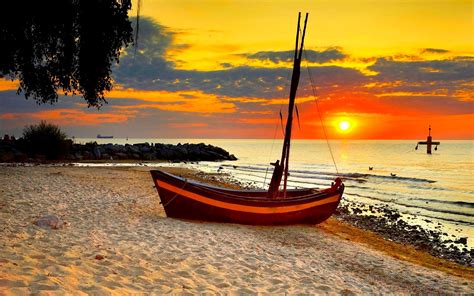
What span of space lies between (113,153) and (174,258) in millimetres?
51768

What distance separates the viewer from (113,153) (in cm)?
5806

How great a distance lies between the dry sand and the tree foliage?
4.32 metres

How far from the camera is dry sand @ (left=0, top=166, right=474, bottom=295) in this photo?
282 inches

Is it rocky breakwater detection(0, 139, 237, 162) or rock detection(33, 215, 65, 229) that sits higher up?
rocky breakwater detection(0, 139, 237, 162)

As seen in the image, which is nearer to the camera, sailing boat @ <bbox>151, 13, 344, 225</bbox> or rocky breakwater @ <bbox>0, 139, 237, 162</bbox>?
sailing boat @ <bbox>151, 13, 344, 225</bbox>

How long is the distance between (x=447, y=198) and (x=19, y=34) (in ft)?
105

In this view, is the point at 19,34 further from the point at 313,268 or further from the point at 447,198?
the point at 447,198

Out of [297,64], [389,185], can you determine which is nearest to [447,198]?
[389,185]

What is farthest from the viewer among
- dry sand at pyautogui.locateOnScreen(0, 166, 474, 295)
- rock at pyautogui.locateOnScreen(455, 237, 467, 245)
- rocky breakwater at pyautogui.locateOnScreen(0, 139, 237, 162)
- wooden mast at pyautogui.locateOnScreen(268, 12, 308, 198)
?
rocky breakwater at pyautogui.locateOnScreen(0, 139, 237, 162)

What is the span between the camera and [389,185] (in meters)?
40.5

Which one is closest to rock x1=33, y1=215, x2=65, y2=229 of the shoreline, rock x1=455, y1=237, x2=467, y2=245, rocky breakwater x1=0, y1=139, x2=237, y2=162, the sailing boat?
the sailing boat

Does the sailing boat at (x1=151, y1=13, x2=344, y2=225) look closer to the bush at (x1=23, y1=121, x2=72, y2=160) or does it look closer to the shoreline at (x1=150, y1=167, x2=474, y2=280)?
the shoreline at (x1=150, y1=167, x2=474, y2=280)

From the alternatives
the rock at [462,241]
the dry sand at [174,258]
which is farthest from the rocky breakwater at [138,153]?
the rock at [462,241]

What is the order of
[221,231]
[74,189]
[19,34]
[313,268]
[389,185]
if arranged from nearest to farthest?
[313,268]
[19,34]
[221,231]
[74,189]
[389,185]
